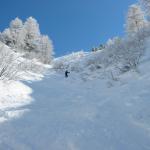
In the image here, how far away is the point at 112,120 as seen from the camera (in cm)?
738

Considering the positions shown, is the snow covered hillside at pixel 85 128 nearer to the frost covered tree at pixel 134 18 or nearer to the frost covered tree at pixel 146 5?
the frost covered tree at pixel 146 5

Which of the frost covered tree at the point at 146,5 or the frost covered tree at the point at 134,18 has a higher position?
the frost covered tree at the point at 134,18

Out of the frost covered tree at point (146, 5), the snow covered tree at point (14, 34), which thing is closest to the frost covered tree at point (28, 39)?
the snow covered tree at point (14, 34)

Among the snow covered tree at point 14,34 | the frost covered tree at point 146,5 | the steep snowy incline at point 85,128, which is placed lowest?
the steep snowy incline at point 85,128

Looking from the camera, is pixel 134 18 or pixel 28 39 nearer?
pixel 134 18

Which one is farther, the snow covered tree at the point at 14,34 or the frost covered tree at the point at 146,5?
the snow covered tree at the point at 14,34

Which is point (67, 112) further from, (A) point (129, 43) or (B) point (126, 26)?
(B) point (126, 26)

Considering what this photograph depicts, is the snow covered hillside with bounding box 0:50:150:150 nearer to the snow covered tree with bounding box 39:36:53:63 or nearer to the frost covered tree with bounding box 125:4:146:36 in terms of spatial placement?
the frost covered tree with bounding box 125:4:146:36

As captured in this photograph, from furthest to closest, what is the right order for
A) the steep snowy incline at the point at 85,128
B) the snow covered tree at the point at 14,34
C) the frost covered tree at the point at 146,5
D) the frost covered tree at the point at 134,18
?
the snow covered tree at the point at 14,34 → the frost covered tree at the point at 134,18 → the frost covered tree at the point at 146,5 → the steep snowy incline at the point at 85,128

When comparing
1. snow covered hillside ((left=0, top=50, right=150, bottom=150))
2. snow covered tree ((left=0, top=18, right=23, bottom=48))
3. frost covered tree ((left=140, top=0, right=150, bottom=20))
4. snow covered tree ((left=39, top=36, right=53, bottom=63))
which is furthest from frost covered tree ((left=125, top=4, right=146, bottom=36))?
snow covered hillside ((left=0, top=50, right=150, bottom=150))

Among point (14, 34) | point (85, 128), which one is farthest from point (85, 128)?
point (14, 34)

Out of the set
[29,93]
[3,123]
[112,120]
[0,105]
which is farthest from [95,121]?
[29,93]

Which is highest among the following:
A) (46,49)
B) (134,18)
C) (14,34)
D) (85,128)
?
(134,18)

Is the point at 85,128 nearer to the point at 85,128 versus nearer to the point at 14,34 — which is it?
the point at 85,128
